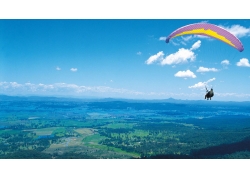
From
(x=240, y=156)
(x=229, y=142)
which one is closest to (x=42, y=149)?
(x=240, y=156)

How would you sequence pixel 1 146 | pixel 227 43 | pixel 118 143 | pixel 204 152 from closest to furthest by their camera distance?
pixel 227 43 < pixel 204 152 < pixel 1 146 < pixel 118 143

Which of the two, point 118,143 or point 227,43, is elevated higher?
point 227,43

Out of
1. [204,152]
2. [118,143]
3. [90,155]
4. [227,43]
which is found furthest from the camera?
[118,143]

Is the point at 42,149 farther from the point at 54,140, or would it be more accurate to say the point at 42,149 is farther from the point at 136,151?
the point at 136,151

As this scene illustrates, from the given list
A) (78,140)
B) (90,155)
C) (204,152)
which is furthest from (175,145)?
(78,140)

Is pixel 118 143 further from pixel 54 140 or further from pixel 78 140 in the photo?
pixel 54 140

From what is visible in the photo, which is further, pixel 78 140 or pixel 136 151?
pixel 78 140
